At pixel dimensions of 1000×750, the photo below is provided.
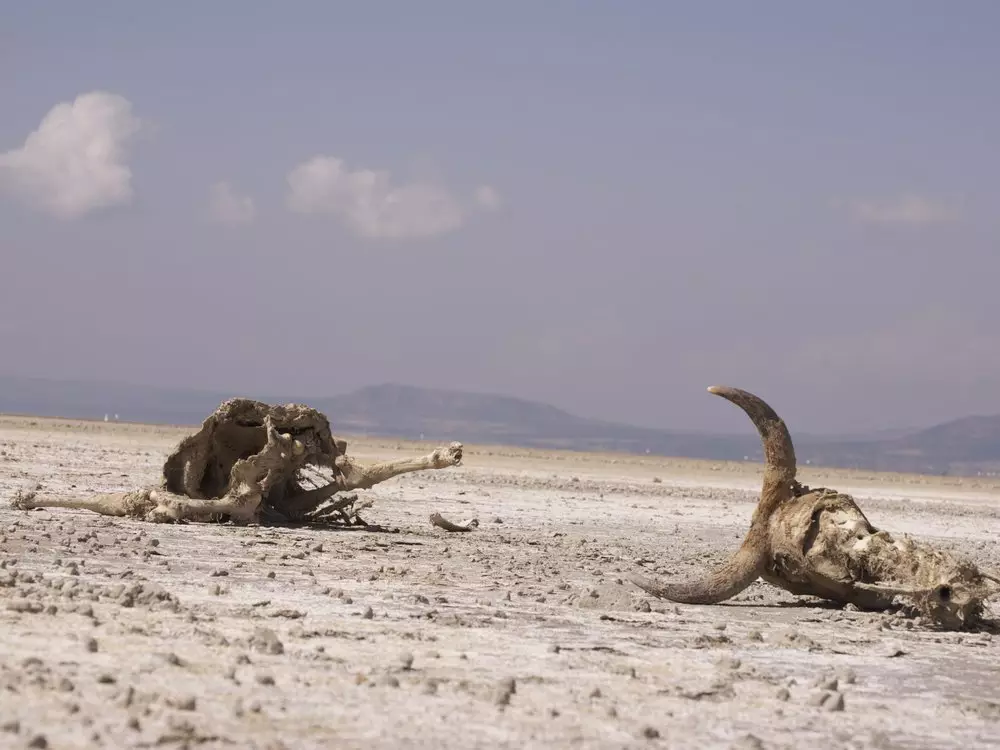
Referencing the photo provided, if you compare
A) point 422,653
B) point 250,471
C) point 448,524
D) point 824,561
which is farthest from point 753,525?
point 250,471

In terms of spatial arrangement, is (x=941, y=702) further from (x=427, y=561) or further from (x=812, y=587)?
(x=427, y=561)

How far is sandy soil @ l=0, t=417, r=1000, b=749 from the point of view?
470cm

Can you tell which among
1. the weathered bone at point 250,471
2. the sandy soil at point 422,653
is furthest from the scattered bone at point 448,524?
the weathered bone at point 250,471

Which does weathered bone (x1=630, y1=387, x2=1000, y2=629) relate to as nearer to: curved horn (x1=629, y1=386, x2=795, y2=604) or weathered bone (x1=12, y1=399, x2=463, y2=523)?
curved horn (x1=629, y1=386, x2=795, y2=604)

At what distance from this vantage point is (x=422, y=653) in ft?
19.7

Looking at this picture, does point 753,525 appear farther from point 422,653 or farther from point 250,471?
point 250,471

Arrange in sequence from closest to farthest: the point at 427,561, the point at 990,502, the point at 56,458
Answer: the point at 427,561 < the point at 56,458 < the point at 990,502

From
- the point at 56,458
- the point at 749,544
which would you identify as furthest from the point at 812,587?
the point at 56,458

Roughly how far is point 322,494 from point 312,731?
8.13 m

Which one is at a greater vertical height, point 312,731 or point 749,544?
point 749,544

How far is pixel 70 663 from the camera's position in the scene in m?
5.23

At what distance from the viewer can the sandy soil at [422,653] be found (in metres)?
4.70

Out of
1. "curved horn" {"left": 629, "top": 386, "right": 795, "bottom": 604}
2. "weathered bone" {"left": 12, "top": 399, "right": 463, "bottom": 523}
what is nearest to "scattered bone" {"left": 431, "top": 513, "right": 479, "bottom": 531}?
"weathered bone" {"left": 12, "top": 399, "right": 463, "bottom": 523}

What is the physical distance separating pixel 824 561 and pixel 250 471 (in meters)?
5.37
